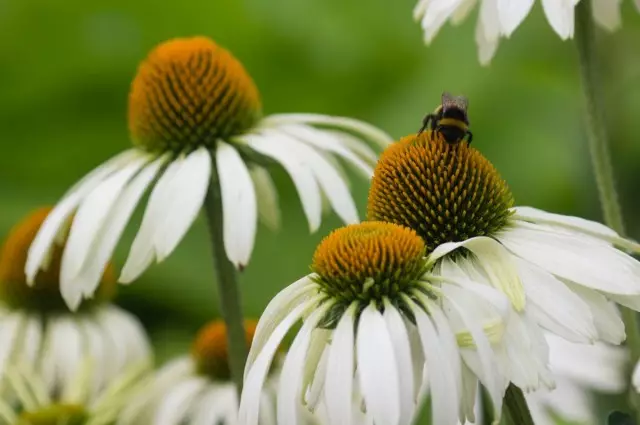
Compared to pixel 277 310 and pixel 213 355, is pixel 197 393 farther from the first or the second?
pixel 277 310

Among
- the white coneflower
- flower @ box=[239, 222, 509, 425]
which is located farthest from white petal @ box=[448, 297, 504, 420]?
the white coneflower

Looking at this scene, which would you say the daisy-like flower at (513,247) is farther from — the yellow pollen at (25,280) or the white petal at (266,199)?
the yellow pollen at (25,280)

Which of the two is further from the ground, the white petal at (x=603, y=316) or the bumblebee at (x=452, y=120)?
the bumblebee at (x=452, y=120)

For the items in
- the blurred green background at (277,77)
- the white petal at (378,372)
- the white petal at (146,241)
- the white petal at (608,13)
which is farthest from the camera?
the blurred green background at (277,77)

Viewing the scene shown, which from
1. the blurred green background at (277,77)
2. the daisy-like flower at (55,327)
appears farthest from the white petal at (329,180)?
the blurred green background at (277,77)

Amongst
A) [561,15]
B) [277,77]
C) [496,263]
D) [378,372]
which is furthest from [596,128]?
[277,77]

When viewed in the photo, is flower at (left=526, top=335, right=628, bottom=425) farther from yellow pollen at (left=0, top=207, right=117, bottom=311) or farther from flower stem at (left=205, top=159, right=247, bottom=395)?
yellow pollen at (left=0, top=207, right=117, bottom=311)
